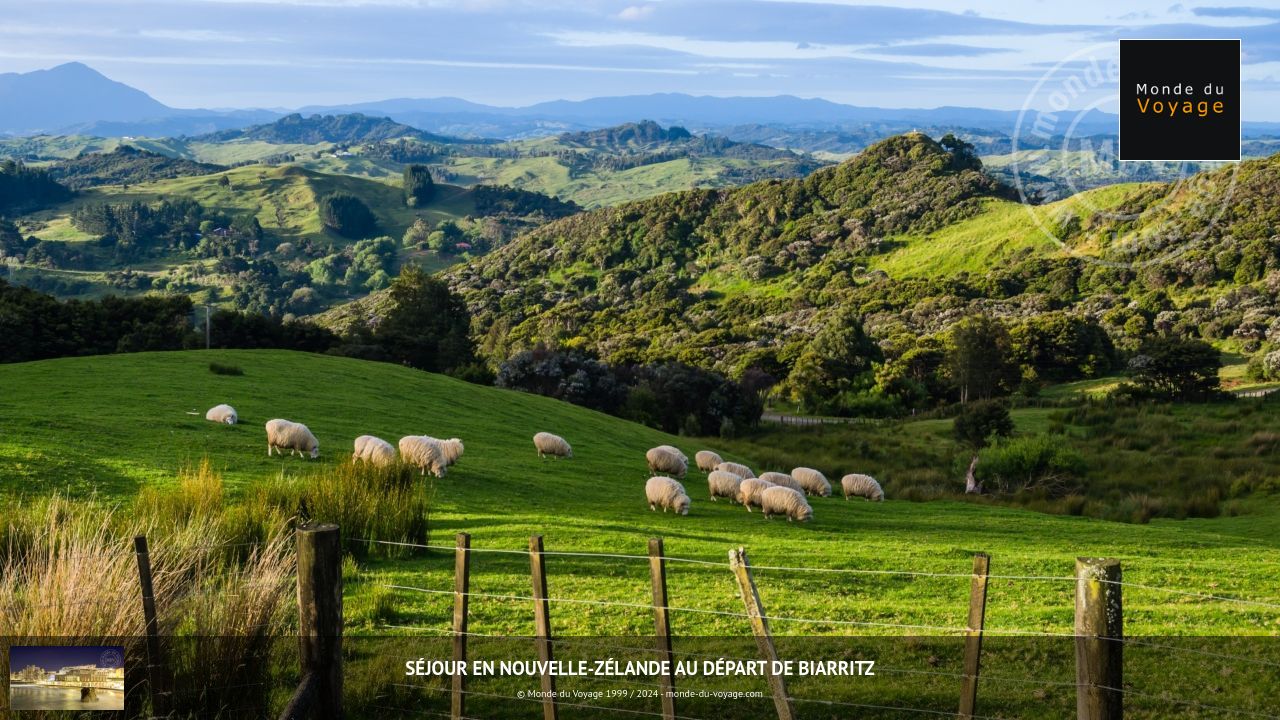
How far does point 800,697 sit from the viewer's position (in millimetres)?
8289

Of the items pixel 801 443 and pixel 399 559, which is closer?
pixel 399 559

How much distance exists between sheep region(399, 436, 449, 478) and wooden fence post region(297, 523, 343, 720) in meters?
13.0

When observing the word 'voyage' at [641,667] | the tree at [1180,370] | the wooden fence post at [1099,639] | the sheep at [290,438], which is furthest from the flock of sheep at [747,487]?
the tree at [1180,370]

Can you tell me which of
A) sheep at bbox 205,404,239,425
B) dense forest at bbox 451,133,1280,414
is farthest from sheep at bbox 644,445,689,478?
dense forest at bbox 451,133,1280,414

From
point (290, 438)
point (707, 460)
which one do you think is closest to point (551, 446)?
point (707, 460)

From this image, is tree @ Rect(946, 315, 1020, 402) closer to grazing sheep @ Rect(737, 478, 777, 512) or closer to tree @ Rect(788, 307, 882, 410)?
tree @ Rect(788, 307, 882, 410)

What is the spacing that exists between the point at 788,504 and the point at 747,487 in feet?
4.50

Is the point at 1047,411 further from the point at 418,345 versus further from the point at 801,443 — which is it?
the point at 418,345

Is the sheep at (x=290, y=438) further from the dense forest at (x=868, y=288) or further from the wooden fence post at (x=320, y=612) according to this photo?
the dense forest at (x=868, y=288)

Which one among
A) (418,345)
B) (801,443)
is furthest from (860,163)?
(801,443)

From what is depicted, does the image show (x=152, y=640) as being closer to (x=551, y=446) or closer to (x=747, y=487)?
(x=747, y=487)

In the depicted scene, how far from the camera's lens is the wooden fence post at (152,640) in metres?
6.74

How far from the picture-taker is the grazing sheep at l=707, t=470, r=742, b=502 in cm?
2144

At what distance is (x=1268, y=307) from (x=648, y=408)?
176 feet
